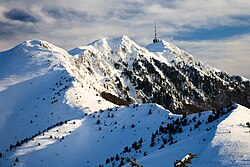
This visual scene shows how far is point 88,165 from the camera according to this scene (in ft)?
86.2

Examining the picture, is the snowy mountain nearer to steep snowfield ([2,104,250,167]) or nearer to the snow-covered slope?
steep snowfield ([2,104,250,167])

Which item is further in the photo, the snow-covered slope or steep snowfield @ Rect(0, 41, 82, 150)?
the snow-covered slope

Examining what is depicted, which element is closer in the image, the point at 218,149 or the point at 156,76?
the point at 218,149

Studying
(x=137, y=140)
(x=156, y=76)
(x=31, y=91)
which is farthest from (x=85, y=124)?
(x=156, y=76)

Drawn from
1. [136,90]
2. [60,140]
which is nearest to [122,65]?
[136,90]

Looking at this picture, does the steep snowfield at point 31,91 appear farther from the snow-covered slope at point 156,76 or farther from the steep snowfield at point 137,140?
the snow-covered slope at point 156,76

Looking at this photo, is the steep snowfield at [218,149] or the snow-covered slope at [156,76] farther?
the snow-covered slope at [156,76]

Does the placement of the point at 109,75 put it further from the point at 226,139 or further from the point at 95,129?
the point at 226,139

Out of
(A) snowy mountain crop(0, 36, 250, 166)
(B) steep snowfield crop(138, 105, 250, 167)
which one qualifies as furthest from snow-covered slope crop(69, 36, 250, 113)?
(B) steep snowfield crop(138, 105, 250, 167)

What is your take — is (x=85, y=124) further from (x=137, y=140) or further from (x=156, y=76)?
(x=156, y=76)

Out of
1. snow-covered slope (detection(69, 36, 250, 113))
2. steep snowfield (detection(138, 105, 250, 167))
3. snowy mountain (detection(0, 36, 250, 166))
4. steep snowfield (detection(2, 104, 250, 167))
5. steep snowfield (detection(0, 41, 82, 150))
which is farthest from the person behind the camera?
snow-covered slope (detection(69, 36, 250, 113))

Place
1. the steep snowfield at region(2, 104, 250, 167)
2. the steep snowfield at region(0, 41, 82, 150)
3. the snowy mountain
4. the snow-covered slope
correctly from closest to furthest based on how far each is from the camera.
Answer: the steep snowfield at region(2, 104, 250, 167) → the snowy mountain → the steep snowfield at region(0, 41, 82, 150) → the snow-covered slope

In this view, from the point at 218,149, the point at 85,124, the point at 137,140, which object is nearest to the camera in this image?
the point at 218,149

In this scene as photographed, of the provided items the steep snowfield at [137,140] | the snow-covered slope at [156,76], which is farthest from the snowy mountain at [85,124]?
the snow-covered slope at [156,76]
